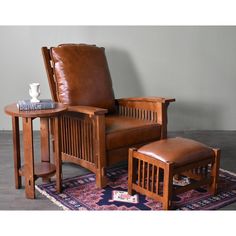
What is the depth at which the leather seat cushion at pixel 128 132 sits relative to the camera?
94.9 inches

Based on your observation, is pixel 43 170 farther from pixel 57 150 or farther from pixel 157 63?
pixel 157 63

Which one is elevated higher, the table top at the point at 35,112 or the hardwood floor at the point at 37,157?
the table top at the point at 35,112

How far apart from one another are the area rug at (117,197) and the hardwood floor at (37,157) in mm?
88

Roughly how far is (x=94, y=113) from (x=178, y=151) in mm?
603

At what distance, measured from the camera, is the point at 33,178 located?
86.0 inches

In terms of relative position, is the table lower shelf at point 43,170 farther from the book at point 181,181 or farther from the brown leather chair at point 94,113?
the book at point 181,181

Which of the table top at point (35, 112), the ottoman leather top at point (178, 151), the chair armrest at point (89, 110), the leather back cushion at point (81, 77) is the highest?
the leather back cushion at point (81, 77)

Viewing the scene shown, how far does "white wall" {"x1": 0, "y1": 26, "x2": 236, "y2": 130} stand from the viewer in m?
3.73

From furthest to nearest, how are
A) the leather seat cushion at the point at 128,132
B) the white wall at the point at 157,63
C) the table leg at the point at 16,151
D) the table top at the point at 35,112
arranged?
the white wall at the point at 157,63
the leather seat cushion at the point at 128,132
the table leg at the point at 16,151
the table top at the point at 35,112

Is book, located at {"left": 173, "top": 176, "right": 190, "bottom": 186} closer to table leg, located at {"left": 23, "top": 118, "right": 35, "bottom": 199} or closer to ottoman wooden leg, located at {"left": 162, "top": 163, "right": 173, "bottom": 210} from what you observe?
ottoman wooden leg, located at {"left": 162, "top": 163, "right": 173, "bottom": 210}

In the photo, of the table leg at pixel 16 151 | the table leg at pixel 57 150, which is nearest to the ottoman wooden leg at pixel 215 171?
the table leg at pixel 57 150

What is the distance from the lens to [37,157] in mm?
3109

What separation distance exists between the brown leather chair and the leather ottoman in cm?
24
